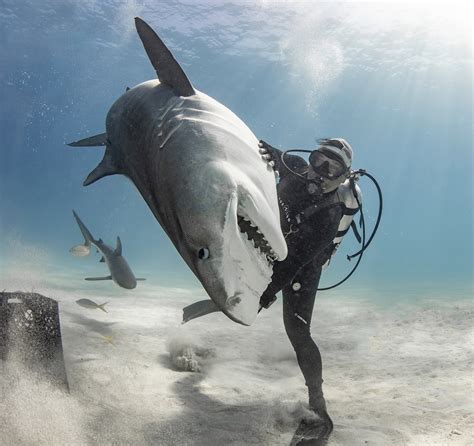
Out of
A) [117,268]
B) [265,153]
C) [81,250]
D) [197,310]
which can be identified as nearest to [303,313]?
[197,310]

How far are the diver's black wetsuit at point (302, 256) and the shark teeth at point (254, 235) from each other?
0.84 metres

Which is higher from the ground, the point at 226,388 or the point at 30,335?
the point at 30,335

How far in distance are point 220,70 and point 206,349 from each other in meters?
33.1

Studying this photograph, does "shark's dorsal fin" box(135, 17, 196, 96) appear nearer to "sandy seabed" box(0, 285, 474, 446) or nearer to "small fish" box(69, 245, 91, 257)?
"sandy seabed" box(0, 285, 474, 446)

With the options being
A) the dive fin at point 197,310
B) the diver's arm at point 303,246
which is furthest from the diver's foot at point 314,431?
the dive fin at point 197,310

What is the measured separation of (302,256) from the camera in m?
2.99

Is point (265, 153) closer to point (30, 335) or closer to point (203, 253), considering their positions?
point (203, 253)

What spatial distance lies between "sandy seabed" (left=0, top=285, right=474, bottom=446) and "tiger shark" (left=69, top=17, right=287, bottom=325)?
1.81 meters

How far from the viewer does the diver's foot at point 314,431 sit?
3152 mm

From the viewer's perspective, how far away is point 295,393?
4531 mm

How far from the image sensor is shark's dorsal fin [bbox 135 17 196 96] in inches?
96.6

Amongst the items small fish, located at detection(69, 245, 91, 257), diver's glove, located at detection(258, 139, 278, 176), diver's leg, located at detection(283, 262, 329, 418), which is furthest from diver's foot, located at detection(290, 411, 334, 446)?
small fish, located at detection(69, 245, 91, 257)

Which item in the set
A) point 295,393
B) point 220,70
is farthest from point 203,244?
point 220,70

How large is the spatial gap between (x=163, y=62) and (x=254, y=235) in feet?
4.54
